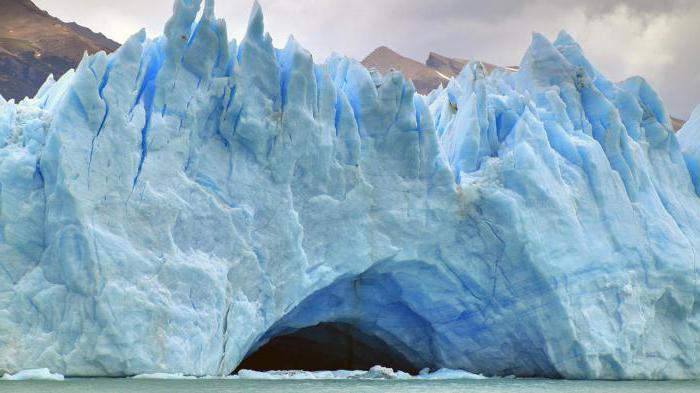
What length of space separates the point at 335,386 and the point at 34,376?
4.43 metres

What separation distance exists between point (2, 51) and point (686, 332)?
31.4 m

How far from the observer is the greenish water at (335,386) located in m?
12.1

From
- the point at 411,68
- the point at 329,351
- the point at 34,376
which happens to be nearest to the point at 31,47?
the point at 411,68

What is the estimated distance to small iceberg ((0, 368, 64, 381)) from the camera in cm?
1312

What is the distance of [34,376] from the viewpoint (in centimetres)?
1317

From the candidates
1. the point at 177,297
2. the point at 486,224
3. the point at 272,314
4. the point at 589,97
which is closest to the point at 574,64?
the point at 589,97

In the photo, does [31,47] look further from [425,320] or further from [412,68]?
[425,320]

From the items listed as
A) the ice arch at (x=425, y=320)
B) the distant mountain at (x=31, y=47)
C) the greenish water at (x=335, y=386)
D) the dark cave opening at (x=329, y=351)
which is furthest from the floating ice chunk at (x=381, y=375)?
the distant mountain at (x=31, y=47)

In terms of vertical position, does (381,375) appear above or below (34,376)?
above

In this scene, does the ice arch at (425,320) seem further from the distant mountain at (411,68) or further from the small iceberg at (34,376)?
the distant mountain at (411,68)

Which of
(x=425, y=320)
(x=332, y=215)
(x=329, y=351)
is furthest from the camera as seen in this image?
(x=329, y=351)

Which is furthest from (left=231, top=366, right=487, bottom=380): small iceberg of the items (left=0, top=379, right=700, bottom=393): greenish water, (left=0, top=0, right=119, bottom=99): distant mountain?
(left=0, top=0, right=119, bottom=99): distant mountain

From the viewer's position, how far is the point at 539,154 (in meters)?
18.2

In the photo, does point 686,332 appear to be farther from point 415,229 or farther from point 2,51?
point 2,51
